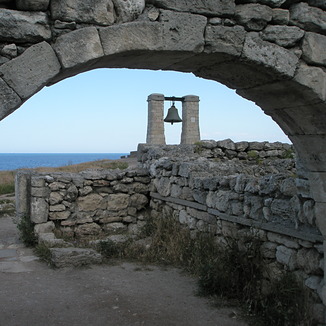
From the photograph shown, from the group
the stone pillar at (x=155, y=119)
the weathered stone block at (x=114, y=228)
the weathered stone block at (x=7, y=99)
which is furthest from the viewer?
the stone pillar at (x=155, y=119)

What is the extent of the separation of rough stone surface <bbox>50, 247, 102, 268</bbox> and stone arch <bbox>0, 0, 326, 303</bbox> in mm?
3941

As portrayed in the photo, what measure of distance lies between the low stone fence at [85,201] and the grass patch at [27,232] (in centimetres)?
14

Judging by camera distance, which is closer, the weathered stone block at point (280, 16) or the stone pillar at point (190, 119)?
the weathered stone block at point (280, 16)

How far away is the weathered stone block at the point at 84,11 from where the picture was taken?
2840mm

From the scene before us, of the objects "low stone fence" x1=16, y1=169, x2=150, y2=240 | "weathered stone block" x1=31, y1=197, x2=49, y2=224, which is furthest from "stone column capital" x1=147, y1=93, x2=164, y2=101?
"weathered stone block" x1=31, y1=197, x2=49, y2=224

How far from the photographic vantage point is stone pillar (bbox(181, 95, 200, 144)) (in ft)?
36.1

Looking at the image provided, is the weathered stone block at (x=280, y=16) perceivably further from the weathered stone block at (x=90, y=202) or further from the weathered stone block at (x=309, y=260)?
the weathered stone block at (x=90, y=202)

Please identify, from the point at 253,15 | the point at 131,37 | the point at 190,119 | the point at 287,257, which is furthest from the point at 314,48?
the point at 190,119

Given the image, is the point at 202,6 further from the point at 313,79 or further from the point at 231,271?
the point at 231,271

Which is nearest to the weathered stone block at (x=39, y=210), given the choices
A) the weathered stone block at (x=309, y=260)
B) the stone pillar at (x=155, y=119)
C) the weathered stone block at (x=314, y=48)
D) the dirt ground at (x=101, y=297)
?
the dirt ground at (x=101, y=297)

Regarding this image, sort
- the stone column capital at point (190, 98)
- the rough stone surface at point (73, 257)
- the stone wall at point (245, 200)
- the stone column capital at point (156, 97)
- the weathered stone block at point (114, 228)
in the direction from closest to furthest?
the stone wall at point (245, 200) → the rough stone surface at point (73, 257) → the weathered stone block at point (114, 228) → the stone column capital at point (156, 97) → the stone column capital at point (190, 98)

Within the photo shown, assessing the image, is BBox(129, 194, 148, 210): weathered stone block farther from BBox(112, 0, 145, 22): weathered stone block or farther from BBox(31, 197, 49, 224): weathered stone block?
BBox(112, 0, 145, 22): weathered stone block

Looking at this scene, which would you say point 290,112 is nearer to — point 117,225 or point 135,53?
point 135,53

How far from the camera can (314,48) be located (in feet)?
11.3
